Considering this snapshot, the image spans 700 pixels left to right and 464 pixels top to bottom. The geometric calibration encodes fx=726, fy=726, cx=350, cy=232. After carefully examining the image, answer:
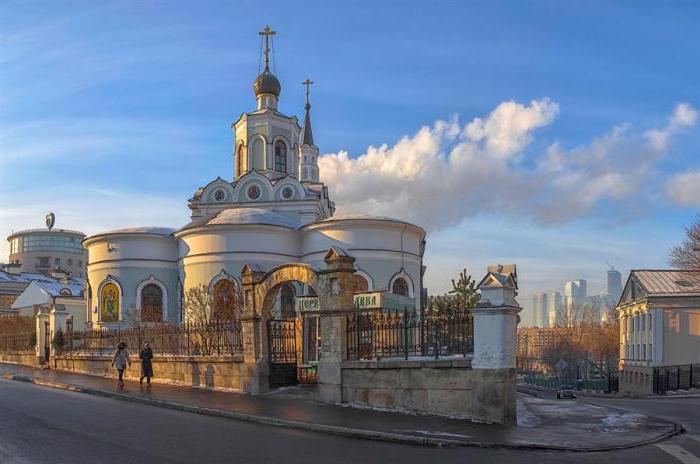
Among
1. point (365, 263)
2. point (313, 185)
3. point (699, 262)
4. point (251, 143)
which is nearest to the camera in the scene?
point (365, 263)

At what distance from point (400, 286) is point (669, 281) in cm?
2000

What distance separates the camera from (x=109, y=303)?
40.7 m

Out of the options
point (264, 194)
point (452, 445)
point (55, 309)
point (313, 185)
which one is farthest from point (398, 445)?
point (313, 185)

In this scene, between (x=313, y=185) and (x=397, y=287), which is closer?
(x=397, y=287)

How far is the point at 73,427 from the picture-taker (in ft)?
39.1

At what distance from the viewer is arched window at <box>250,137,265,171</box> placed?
50.9 metres

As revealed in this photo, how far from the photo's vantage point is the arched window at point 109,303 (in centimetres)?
4056

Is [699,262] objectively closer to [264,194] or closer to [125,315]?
[264,194]

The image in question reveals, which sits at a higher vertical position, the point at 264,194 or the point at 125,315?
the point at 264,194

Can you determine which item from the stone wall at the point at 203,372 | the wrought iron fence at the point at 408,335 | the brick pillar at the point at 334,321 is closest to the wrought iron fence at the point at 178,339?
the stone wall at the point at 203,372

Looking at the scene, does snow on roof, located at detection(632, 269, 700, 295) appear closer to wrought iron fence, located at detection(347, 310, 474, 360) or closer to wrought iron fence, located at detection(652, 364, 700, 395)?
wrought iron fence, located at detection(652, 364, 700, 395)

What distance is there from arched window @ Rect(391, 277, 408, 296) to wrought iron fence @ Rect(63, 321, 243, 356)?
16116 mm

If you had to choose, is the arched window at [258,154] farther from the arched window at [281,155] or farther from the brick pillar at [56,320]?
the brick pillar at [56,320]

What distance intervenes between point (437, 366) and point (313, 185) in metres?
42.6
